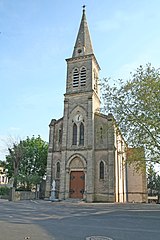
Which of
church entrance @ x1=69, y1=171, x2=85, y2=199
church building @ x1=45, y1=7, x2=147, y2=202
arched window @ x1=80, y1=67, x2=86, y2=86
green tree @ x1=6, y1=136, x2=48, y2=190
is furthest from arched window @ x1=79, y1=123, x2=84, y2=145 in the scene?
green tree @ x1=6, y1=136, x2=48, y2=190

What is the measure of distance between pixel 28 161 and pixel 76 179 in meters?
15.5

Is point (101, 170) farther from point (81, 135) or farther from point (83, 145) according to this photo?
point (81, 135)

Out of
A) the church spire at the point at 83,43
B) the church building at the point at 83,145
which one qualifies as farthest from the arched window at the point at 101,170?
the church spire at the point at 83,43

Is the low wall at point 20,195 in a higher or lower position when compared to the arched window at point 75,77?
lower

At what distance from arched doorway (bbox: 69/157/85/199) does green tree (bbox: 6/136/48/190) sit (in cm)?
847

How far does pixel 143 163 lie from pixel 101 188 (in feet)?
34.9

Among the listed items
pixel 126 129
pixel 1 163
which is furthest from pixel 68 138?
pixel 1 163

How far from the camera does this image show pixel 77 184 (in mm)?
29812

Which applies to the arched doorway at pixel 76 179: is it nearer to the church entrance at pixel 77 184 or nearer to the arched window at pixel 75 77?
the church entrance at pixel 77 184

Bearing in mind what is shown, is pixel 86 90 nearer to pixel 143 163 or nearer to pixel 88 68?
pixel 88 68

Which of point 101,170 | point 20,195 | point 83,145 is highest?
point 83,145

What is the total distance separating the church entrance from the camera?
29595 mm

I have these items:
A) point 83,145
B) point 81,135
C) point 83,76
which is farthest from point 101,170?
point 83,76

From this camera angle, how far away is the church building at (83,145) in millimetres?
29016
